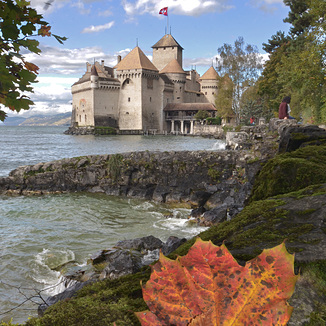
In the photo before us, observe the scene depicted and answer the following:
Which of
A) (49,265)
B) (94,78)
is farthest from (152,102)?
(49,265)

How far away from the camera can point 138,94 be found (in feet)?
226

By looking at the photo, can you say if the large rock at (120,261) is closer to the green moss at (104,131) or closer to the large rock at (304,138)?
the large rock at (304,138)

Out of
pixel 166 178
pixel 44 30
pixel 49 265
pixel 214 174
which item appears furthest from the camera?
pixel 166 178

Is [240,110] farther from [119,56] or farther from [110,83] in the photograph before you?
[119,56]

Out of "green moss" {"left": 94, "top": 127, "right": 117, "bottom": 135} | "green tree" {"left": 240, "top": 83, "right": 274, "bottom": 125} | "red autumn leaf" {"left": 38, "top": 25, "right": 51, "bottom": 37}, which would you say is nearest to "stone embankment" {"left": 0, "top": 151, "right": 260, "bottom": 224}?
"red autumn leaf" {"left": 38, "top": 25, "right": 51, "bottom": 37}

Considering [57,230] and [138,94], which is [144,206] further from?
[138,94]

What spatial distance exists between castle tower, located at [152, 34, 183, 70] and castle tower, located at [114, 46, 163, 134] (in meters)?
11.8

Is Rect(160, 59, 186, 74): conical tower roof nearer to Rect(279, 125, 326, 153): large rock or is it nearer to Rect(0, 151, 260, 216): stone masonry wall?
Rect(0, 151, 260, 216): stone masonry wall

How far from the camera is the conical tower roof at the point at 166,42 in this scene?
8088 centimetres

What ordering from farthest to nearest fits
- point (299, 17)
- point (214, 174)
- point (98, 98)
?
point (98, 98)
point (299, 17)
point (214, 174)

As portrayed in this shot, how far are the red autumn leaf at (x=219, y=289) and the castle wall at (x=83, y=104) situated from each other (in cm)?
7184

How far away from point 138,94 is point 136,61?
6.71 m

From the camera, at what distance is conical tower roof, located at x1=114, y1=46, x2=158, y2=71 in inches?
2655

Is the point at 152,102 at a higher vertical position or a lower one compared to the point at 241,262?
higher
